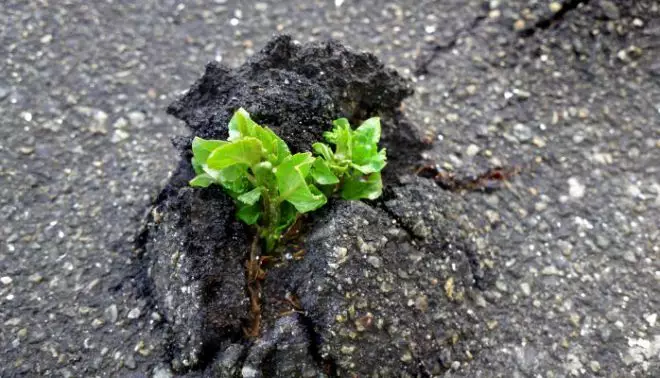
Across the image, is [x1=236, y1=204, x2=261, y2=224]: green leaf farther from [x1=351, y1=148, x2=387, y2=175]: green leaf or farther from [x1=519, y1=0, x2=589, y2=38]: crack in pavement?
[x1=519, y1=0, x2=589, y2=38]: crack in pavement

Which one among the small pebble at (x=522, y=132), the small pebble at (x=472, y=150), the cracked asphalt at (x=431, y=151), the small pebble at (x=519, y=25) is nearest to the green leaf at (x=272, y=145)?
the cracked asphalt at (x=431, y=151)

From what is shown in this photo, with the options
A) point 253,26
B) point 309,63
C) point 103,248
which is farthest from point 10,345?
point 253,26

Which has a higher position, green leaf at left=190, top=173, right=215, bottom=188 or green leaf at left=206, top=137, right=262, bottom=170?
green leaf at left=206, top=137, right=262, bottom=170

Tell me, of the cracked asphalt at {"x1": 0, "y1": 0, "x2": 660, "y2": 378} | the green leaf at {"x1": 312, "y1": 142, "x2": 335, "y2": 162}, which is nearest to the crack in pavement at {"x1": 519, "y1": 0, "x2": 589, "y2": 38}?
the cracked asphalt at {"x1": 0, "y1": 0, "x2": 660, "y2": 378}

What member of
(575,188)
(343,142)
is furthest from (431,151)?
(343,142)

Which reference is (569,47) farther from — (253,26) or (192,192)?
(192,192)

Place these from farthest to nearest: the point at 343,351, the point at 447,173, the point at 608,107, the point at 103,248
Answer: the point at 608,107 < the point at 447,173 < the point at 103,248 < the point at 343,351

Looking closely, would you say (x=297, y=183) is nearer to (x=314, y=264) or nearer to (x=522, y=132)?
(x=314, y=264)
